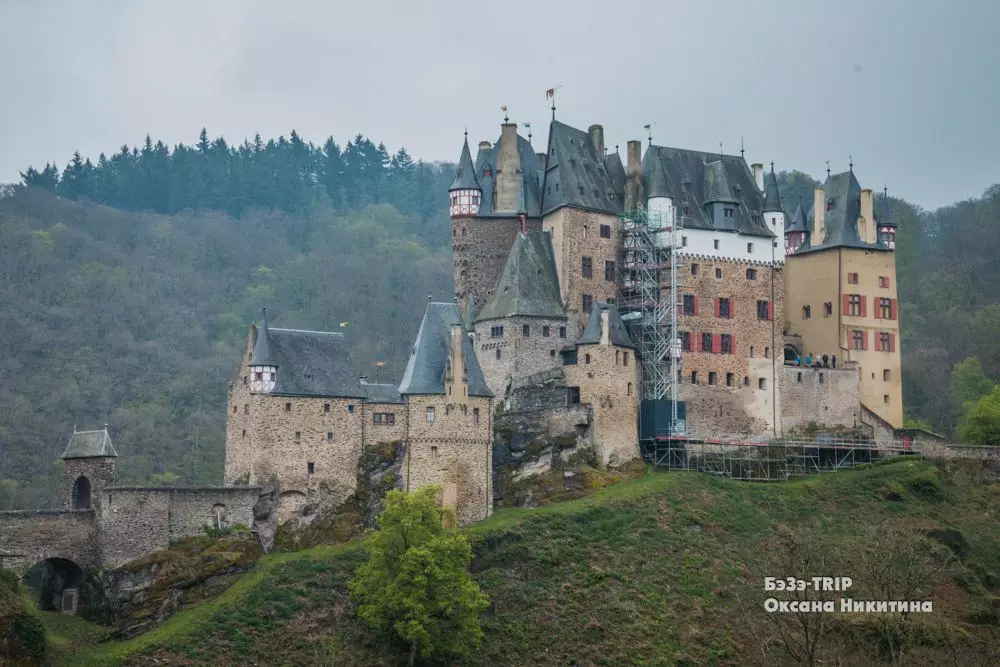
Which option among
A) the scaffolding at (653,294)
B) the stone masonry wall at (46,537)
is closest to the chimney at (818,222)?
the scaffolding at (653,294)

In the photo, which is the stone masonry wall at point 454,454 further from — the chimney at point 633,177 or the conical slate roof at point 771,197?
the conical slate roof at point 771,197

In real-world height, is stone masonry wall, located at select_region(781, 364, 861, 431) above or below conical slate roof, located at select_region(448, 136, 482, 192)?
below

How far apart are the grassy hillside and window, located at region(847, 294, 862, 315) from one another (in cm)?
1131

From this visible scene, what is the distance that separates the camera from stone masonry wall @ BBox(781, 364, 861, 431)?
74750 millimetres

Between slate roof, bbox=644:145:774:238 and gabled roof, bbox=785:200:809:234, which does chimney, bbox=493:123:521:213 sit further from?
gabled roof, bbox=785:200:809:234

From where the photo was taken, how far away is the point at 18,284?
109 meters

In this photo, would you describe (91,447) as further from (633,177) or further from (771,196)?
(771,196)

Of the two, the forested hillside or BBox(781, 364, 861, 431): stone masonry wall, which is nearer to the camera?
BBox(781, 364, 861, 431): stone masonry wall

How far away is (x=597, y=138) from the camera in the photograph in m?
78.6

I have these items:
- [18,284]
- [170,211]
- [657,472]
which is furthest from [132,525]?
[170,211]

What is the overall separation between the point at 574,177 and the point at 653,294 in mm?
6645

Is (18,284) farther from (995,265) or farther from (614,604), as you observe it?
(995,265)

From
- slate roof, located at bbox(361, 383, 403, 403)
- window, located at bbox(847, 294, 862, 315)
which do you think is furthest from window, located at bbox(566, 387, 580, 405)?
window, located at bbox(847, 294, 862, 315)

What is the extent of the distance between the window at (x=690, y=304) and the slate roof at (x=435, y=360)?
1166 centimetres
